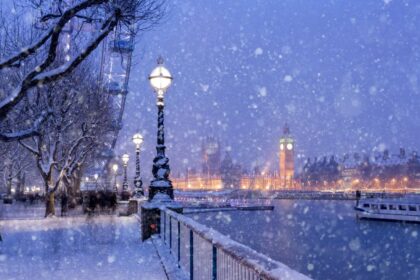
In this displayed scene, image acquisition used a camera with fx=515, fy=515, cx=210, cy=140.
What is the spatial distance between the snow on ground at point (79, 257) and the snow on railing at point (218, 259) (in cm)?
124

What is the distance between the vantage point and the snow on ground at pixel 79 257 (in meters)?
10.7

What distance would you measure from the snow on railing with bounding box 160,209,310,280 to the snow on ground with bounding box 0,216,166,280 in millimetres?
1239

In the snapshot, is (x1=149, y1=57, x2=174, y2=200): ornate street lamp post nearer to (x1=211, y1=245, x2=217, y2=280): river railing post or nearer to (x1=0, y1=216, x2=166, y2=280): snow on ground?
(x1=0, y1=216, x2=166, y2=280): snow on ground

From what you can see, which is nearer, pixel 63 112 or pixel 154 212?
pixel 154 212

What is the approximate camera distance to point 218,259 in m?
5.79

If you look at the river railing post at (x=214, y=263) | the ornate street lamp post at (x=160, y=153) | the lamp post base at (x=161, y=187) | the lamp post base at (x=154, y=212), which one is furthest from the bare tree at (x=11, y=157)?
the river railing post at (x=214, y=263)

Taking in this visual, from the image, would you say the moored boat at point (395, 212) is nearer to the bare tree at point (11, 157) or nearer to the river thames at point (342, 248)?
the river thames at point (342, 248)

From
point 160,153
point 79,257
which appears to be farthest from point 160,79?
point 79,257

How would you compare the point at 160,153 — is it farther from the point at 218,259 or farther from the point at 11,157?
the point at 11,157

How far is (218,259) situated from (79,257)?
8.35 metres

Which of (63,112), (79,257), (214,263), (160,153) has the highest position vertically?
(63,112)

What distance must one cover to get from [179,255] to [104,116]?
1130 inches

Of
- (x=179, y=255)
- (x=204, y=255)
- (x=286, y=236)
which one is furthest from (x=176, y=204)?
(x=286, y=236)

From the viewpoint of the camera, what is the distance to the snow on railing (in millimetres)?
3441
